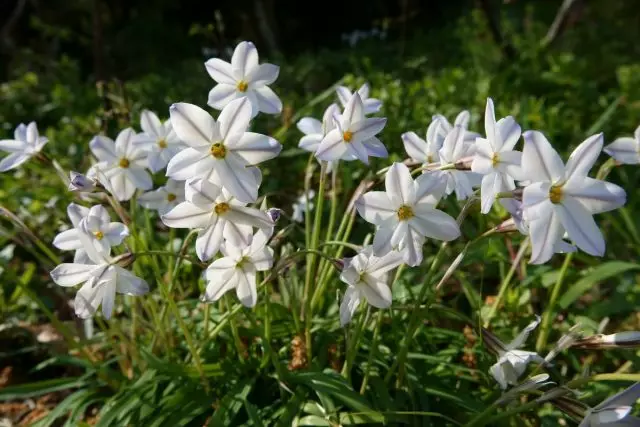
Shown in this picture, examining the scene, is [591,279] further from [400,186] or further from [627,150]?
[400,186]

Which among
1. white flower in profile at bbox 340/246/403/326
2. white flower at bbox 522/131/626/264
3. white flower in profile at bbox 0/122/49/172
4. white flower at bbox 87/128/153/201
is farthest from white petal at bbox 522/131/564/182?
white flower in profile at bbox 0/122/49/172

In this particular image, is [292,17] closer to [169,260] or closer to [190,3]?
[190,3]

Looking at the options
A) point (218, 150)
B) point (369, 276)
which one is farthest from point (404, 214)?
point (218, 150)

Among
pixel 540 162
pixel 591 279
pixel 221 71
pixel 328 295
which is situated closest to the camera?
pixel 540 162

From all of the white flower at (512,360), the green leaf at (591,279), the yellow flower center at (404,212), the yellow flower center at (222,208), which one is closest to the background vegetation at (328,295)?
the green leaf at (591,279)

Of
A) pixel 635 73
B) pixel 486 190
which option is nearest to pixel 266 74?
pixel 486 190
